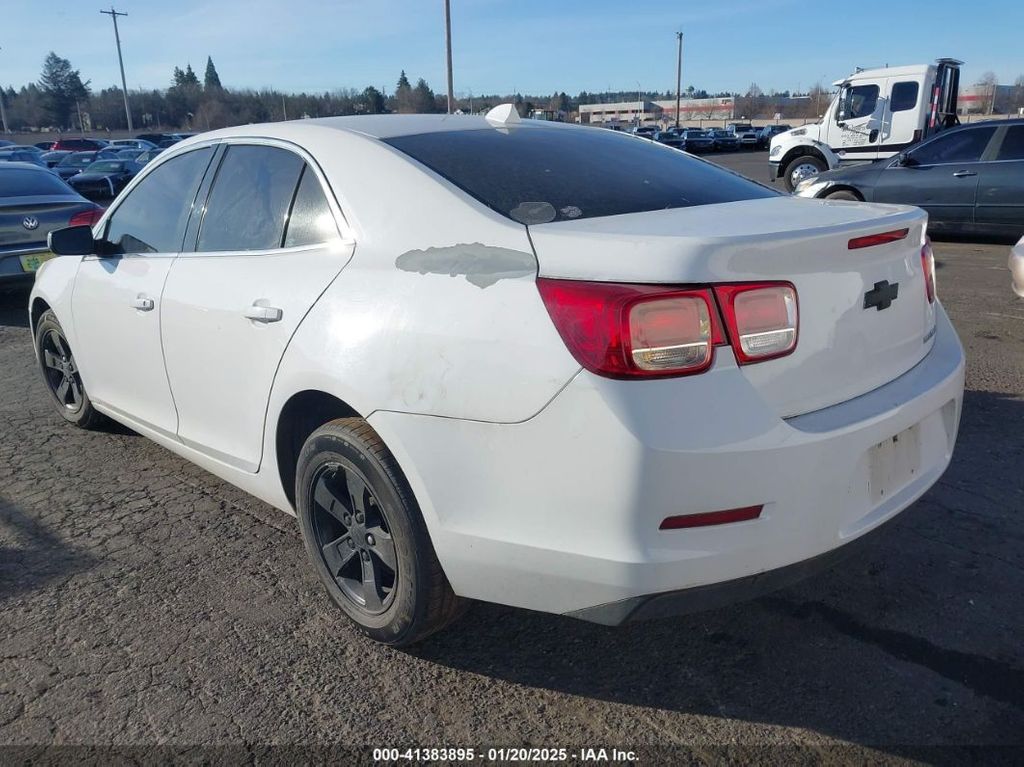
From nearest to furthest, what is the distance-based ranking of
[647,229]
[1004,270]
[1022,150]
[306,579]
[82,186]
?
1. [647,229]
2. [306,579]
3. [1004,270]
4. [1022,150]
5. [82,186]

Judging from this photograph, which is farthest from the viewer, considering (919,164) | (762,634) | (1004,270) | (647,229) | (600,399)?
(919,164)

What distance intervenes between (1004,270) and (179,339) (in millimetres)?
8686

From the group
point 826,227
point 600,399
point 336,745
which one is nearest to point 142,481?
point 336,745

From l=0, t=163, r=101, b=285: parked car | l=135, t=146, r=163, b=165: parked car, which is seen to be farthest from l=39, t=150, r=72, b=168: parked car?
l=0, t=163, r=101, b=285: parked car

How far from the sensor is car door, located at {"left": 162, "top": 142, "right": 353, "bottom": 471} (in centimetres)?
273

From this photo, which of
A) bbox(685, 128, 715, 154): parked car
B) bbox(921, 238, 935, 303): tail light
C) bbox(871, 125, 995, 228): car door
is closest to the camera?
bbox(921, 238, 935, 303): tail light

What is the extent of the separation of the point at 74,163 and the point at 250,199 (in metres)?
33.7

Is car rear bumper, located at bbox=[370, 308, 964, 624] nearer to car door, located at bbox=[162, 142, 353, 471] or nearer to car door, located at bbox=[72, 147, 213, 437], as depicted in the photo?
car door, located at bbox=[162, 142, 353, 471]

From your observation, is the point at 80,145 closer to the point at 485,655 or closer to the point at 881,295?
the point at 485,655

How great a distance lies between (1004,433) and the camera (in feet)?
14.0

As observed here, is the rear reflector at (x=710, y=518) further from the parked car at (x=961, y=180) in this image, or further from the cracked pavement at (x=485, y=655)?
the parked car at (x=961, y=180)

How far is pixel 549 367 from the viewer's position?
200 centimetres

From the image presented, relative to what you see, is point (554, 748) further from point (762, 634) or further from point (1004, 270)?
point (1004, 270)

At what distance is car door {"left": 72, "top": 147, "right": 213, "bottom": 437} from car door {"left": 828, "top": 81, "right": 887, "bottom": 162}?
15.8m
